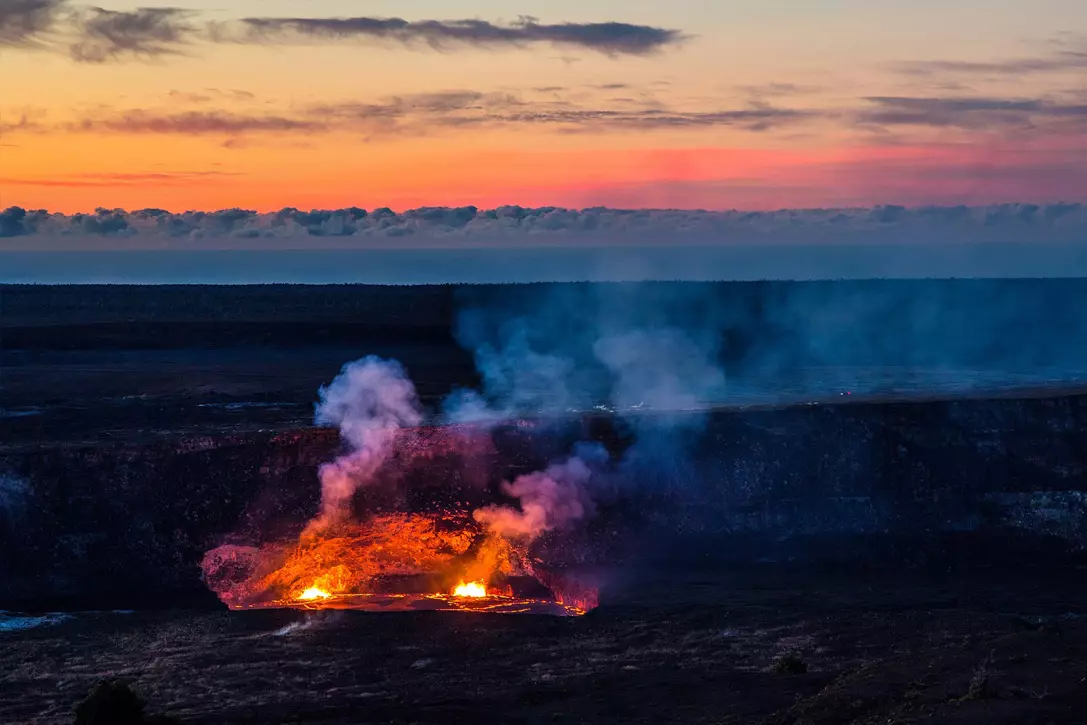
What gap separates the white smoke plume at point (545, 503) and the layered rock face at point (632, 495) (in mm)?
523

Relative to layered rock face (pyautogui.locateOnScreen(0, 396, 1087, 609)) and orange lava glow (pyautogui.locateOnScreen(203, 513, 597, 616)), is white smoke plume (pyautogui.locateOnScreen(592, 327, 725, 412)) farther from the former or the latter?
orange lava glow (pyautogui.locateOnScreen(203, 513, 597, 616))

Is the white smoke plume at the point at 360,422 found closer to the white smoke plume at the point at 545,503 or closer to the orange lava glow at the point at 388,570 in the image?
the orange lava glow at the point at 388,570

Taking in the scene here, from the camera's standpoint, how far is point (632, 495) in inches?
1329

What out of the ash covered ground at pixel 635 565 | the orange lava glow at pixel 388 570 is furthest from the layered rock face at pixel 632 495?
the orange lava glow at pixel 388 570

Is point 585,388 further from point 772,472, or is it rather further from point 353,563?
point 353,563

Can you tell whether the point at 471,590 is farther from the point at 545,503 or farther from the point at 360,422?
the point at 360,422

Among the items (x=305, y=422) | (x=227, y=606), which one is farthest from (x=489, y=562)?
(x=305, y=422)

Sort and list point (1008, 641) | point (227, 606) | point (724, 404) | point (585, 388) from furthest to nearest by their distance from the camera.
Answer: point (585, 388) < point (724, 404) < point (227, 606) < point (1008, 641)

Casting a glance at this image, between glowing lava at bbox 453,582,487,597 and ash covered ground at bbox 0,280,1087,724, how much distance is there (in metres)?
2.62

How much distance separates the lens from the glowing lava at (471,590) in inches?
1156

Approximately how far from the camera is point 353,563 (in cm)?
3095

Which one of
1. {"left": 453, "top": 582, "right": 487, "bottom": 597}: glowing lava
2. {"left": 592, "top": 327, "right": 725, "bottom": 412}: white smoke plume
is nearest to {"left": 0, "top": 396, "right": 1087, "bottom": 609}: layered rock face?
{"left": 453, "top": 582, "right": 487, "bottom": 597}: glowing lava

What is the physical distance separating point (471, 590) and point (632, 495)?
6273 millimetres

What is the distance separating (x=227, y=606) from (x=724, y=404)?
26.5 m
